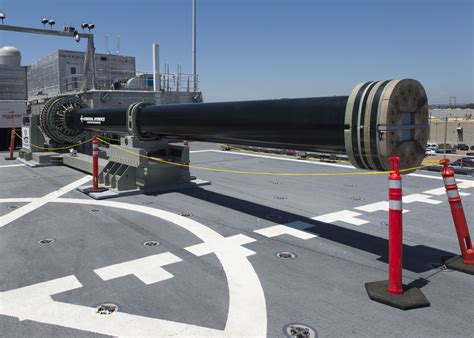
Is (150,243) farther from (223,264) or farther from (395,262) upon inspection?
(395,262)

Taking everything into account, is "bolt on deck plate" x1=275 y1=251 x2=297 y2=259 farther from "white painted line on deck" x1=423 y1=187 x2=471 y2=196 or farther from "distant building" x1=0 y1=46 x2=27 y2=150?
"distant building" x1=0 y1=46 x2=27 y2=150

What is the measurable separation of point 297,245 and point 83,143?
9.11 m

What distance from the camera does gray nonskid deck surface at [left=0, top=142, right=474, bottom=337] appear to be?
2.92m

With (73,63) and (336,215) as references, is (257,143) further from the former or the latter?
(73,63)

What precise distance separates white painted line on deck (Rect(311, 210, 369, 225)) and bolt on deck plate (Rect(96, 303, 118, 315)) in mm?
3312

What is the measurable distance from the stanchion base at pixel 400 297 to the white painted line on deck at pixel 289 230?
60.8 inches

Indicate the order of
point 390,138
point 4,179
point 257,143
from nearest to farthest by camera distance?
point 390,138 → point 257,143 → point 4,179

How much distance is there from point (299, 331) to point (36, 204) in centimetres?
545

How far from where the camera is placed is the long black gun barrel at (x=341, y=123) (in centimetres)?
352

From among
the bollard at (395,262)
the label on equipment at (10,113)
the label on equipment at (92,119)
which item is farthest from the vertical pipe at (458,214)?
the label on equipment at (10,113)

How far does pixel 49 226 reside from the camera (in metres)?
5.40

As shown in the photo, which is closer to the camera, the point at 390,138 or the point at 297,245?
the point at 390,138

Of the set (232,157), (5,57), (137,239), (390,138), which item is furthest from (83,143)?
(5,57)

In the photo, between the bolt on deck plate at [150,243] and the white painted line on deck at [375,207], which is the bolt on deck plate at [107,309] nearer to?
the bolt on deck plate at [150,243]
